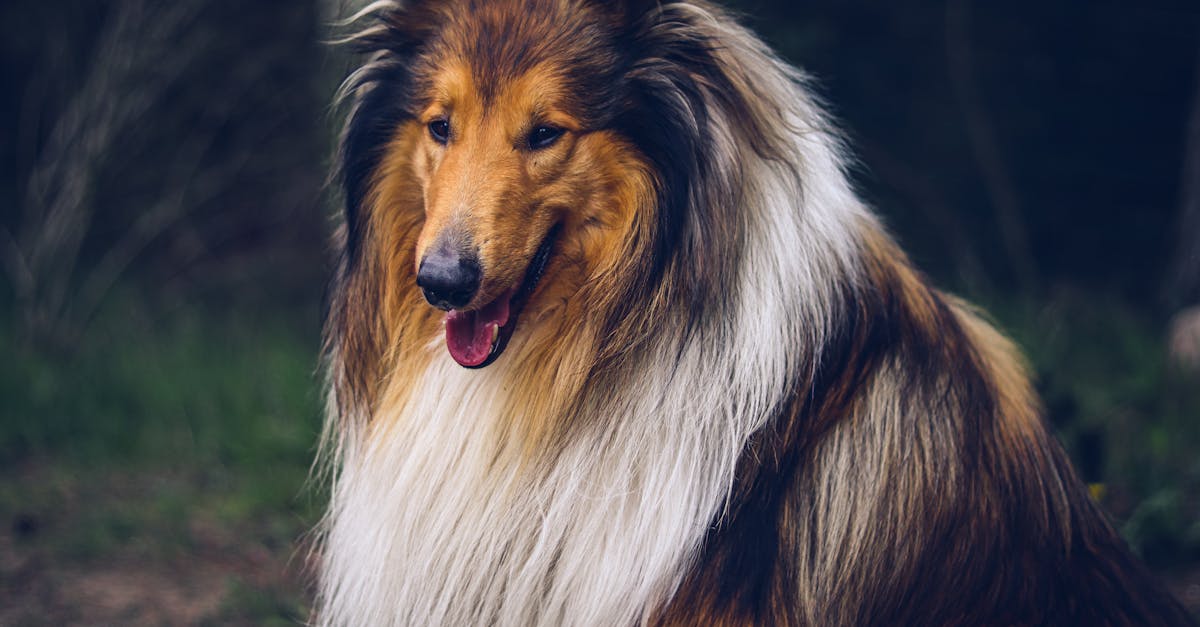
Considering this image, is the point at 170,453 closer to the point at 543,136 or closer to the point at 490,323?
the point at 490,323

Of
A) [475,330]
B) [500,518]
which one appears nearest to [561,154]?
[475,330]

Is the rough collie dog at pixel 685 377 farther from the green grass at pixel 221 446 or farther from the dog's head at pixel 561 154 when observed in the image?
the green grass at pixel 221 446

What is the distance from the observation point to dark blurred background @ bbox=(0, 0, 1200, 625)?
4.67 metres

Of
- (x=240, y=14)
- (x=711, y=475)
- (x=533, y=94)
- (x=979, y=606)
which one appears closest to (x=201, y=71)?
(x=240, y=14)

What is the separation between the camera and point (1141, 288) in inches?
237

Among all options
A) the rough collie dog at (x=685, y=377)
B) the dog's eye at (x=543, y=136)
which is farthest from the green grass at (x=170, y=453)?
the dog's eye at (x=543, y=136)

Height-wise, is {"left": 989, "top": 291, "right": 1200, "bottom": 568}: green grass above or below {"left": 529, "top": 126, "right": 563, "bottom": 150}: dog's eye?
below

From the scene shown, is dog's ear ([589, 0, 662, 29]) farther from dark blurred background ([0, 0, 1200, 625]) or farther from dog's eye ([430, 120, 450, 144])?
dark blurred background ([0, 0, 1200, 625])

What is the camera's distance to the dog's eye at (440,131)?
2.32 meters

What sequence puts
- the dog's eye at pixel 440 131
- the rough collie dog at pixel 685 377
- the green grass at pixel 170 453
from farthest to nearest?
1. the green grass at pixel 170 453
2. the dog's eye at pixel 440 131
3. the rough collie dog at pixel 685 377

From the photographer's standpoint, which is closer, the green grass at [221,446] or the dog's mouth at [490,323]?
the dog's mouth at [490,323]

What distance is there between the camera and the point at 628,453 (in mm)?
2277

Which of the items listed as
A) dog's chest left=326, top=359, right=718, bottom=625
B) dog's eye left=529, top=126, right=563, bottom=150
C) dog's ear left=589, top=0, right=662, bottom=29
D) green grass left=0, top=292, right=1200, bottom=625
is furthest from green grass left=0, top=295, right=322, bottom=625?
dog's ear left=589, top=0, right=662, bottom=29

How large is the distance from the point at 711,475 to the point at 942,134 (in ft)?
14.3
